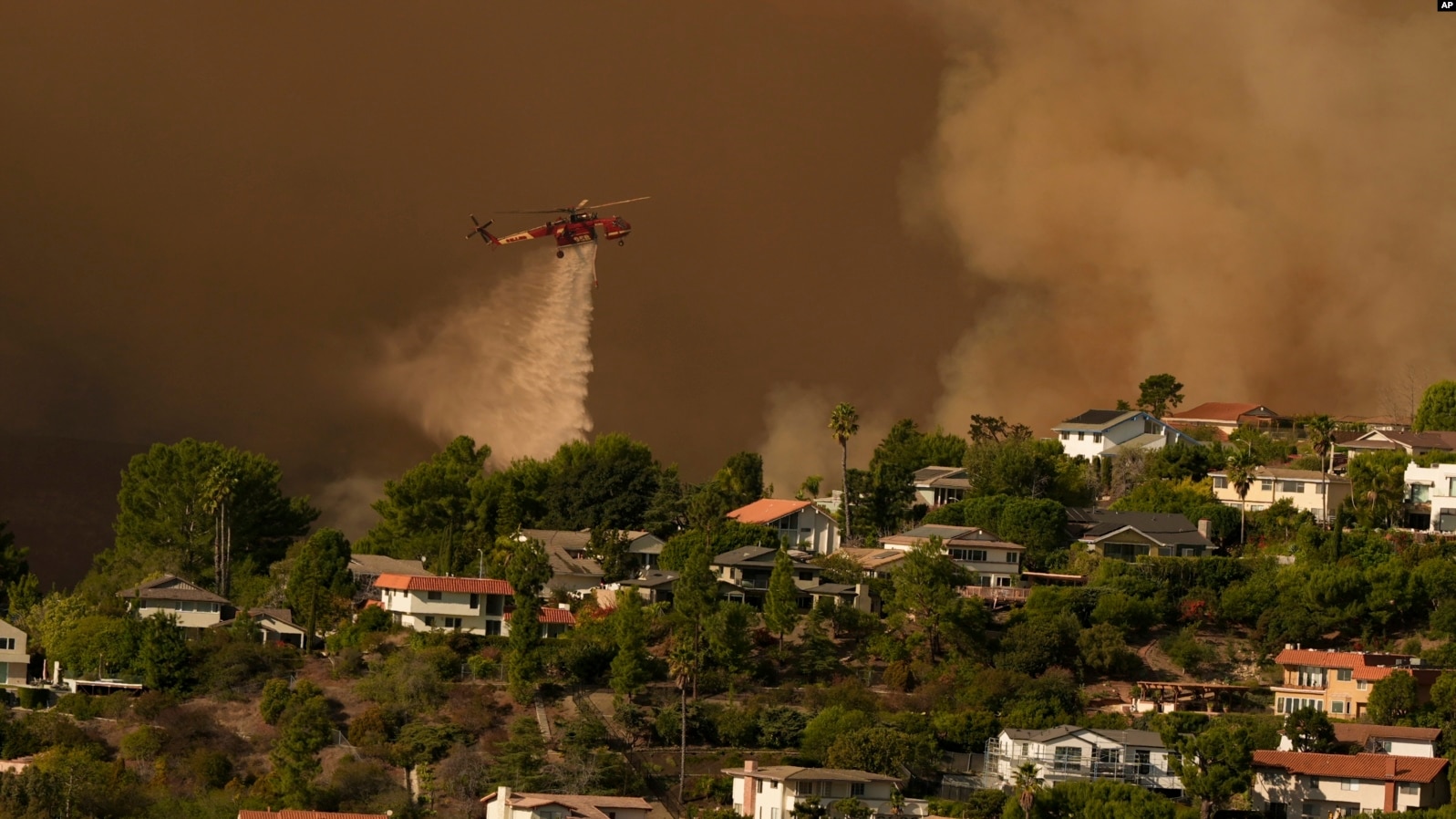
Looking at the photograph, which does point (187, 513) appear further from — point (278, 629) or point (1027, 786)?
point (1027, 786)

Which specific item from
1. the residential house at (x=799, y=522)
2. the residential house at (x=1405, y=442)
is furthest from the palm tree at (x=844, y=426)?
the residential house at (x=1405, y=442)

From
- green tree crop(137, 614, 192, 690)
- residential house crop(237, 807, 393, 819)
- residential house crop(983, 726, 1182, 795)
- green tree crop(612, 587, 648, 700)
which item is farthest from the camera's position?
green tree crop(137, 614, 192, 690)

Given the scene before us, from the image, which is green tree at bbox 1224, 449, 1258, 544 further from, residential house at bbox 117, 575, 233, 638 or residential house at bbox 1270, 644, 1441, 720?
residential house at bbox 117, 575, 233, 638

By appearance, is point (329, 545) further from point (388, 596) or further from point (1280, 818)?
point (1280, 818)

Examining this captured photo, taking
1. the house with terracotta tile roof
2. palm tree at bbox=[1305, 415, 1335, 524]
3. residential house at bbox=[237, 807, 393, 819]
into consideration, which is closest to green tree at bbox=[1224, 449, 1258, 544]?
palm tree at bbox=[1305, 415, 1335, 524]

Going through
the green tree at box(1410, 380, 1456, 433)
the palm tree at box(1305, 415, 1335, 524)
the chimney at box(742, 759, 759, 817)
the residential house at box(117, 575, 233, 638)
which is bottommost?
the chimney at box(742, 759, 759, 817)

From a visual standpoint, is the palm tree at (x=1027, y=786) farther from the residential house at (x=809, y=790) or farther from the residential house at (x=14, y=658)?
the residential house at (x=14, y=658)

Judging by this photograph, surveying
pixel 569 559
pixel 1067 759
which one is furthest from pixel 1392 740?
pixel 569 559
